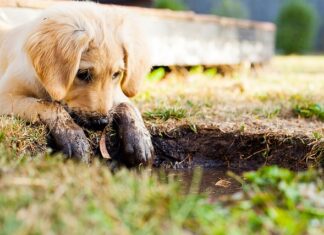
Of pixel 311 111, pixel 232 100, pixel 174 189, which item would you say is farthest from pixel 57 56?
pixel 232 100

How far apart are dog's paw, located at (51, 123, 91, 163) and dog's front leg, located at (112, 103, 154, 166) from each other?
0.28m

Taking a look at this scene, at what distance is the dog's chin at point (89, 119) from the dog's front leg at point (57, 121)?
9 centimetres

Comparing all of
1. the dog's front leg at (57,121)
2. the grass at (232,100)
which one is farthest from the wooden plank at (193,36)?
the dog's front leg at (57,121)

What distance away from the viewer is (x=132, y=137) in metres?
4.38

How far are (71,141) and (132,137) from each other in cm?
42

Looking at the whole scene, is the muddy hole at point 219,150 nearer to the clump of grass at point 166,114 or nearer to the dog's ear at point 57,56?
the clump of grass at point 166,114

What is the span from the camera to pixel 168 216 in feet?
7.64

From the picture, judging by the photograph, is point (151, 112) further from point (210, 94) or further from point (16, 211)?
point (16, 211)

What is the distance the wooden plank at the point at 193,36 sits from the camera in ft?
21.6

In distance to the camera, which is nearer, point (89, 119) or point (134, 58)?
point (89, 119)

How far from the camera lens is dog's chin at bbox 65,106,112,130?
4266 millimetres

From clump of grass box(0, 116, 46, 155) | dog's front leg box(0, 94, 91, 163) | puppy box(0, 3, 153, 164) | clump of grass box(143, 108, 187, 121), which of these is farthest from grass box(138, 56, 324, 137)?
clump of grass box(0, 116, 46, 155)

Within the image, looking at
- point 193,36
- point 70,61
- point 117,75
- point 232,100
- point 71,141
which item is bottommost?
point 232,100

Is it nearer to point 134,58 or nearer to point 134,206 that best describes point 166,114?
point 134,58
